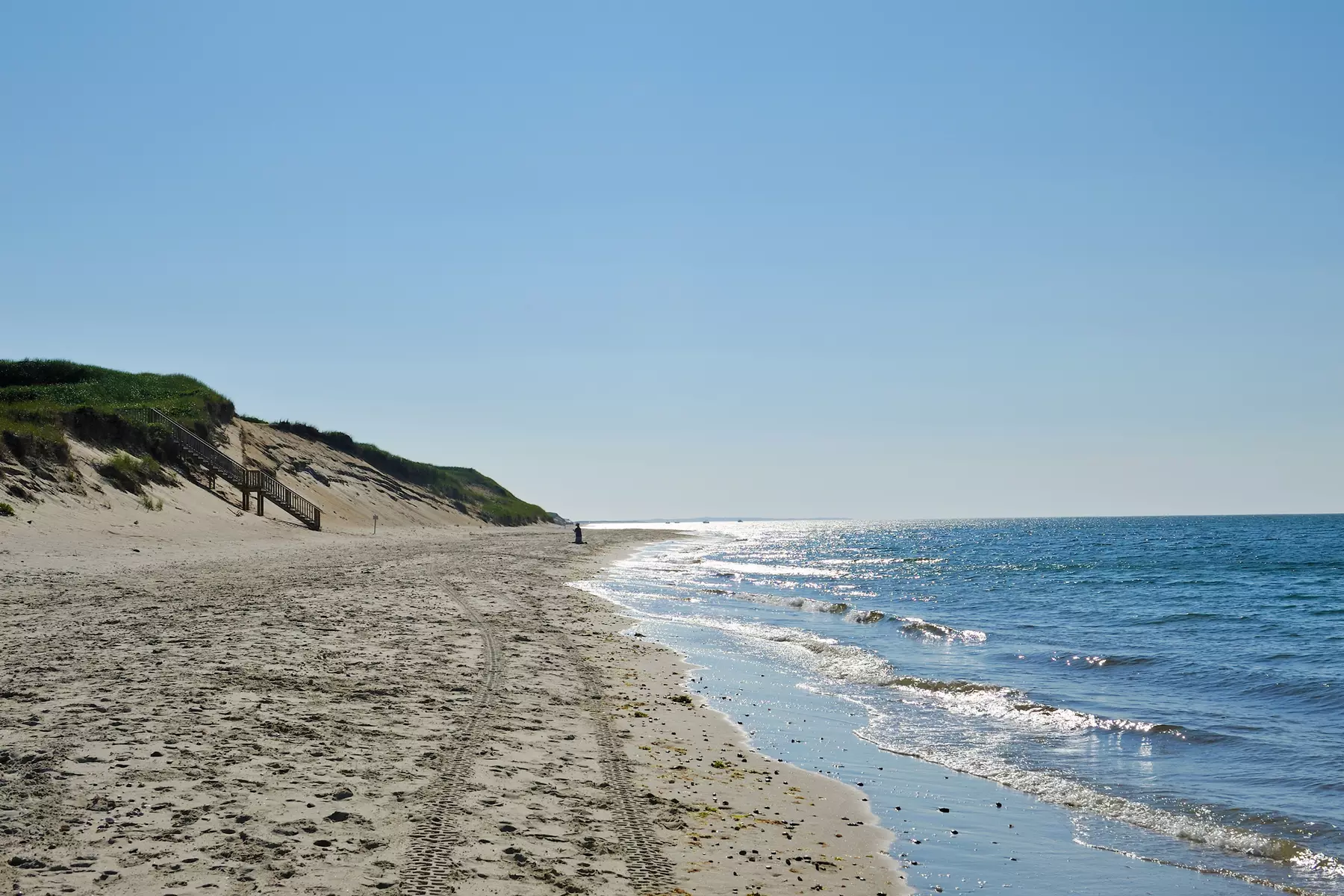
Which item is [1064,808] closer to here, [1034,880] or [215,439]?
[1034,880]

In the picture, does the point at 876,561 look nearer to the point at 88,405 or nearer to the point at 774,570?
the point at 774,570

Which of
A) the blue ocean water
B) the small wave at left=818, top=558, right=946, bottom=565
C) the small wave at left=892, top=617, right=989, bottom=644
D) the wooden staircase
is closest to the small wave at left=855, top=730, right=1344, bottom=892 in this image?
the blue ocean water

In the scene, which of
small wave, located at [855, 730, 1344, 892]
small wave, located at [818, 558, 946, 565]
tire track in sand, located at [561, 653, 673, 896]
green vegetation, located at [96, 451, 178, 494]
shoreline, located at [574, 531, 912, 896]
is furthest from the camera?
small wave, located at [818, 558, 946, 565]

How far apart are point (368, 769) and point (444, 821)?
146 centimetres

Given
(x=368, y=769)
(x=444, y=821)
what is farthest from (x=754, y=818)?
(x=368, y=769)

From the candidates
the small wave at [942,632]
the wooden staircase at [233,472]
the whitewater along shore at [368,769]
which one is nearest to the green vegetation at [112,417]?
the wooden staircase at [233,472]

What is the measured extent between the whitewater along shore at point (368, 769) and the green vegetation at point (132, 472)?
69.1 ft

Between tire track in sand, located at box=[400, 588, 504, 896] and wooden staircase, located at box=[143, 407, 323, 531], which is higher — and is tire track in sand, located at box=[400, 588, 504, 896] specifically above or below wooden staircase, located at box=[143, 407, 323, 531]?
below

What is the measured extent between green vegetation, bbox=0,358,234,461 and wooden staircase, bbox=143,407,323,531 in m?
1.55

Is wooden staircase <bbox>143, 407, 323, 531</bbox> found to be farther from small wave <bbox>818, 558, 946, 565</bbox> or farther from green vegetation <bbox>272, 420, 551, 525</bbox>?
small wave <bbox>818, 558, 946, 565</bbox>

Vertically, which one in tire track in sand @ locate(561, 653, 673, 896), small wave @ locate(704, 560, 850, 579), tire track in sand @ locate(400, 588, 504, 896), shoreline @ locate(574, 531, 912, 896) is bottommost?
small wave @ locate(704, 560, 850, 579)

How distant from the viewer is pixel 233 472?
47.8 m

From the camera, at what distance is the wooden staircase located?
1799 inches

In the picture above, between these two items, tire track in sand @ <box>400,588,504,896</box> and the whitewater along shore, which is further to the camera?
the whitewater along shore
